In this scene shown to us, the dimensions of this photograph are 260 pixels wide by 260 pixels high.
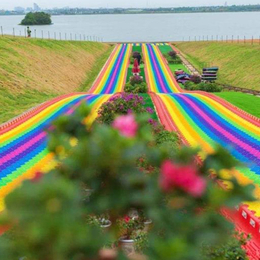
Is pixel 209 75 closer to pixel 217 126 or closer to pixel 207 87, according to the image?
pixel 207 87

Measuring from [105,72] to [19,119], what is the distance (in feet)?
76.6

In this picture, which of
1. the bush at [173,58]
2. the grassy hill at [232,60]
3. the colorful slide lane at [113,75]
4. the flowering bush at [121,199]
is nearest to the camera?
the flowering bush at [121,199]

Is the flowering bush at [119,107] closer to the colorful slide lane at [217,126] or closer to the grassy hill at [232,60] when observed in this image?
the colorful slide lane at [217,126]

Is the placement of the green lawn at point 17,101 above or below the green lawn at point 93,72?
above

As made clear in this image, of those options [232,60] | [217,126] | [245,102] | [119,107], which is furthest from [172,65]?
[119,107]

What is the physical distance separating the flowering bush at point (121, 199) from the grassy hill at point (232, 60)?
108 ft

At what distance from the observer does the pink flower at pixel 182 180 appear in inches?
97.5

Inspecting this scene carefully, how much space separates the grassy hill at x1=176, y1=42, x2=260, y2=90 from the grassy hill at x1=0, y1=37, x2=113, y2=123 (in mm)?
13126

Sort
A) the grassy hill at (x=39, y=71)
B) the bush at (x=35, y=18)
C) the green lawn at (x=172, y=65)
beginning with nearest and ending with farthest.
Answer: the grassy hill at (x=39, y=71)
the green lawn at (x=172, y=65)
the bush at (x=35, y=18)

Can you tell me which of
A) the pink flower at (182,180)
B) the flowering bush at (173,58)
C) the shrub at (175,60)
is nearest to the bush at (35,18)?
the flowering bush at (173,58)

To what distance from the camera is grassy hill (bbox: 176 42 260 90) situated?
121 ft

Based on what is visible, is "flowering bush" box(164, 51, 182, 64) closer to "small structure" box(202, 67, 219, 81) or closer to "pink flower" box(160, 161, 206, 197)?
"small structure" box(202, 67, 219, 81)

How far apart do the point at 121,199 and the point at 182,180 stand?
453mm

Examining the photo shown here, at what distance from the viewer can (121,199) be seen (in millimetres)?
2637
